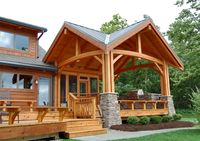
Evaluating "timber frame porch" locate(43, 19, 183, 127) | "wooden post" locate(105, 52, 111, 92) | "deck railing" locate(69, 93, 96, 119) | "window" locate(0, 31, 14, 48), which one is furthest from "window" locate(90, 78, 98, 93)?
"window" locate(0, 31, 14, 48)

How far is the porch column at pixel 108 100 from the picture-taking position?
38.9ft

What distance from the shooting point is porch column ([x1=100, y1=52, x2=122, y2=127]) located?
38.9 ft

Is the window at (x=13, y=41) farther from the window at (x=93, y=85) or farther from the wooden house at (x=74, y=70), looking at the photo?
the window at (x=93, y=85)

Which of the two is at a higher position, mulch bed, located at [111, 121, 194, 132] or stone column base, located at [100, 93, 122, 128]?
stone column base, located at [100, 93, 122, 128]

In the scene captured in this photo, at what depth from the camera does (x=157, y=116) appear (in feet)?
46.4

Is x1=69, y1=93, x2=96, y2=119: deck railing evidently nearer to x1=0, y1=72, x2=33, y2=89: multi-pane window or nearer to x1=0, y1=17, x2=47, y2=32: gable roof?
x1=0, y1=72, x2=33, y2=89: multi-pane window

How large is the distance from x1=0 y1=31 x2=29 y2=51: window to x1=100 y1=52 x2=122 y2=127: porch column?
578 centimetres

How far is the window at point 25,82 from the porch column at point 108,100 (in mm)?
→ 4698

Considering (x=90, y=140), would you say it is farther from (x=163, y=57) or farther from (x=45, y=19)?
(x=45, y=19)

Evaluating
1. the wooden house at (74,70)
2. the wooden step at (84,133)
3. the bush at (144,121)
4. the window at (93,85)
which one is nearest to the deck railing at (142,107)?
the wooden house at (74,70)

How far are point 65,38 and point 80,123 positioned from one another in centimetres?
626

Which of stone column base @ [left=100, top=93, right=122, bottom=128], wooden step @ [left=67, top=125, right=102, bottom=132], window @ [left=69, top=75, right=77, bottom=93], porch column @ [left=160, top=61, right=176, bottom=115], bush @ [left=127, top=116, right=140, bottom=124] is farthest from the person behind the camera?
window @ [left=69, top=75, right=77, bottom=93]

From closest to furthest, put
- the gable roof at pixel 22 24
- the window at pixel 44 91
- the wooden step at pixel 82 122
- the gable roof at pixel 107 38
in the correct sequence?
the wooden step at pixel 82 122, the gable roof at pixel 107 38, the gable roof at pixel 22 24, the window at pixel 44 91

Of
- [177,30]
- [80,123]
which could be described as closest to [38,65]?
[80,123]
